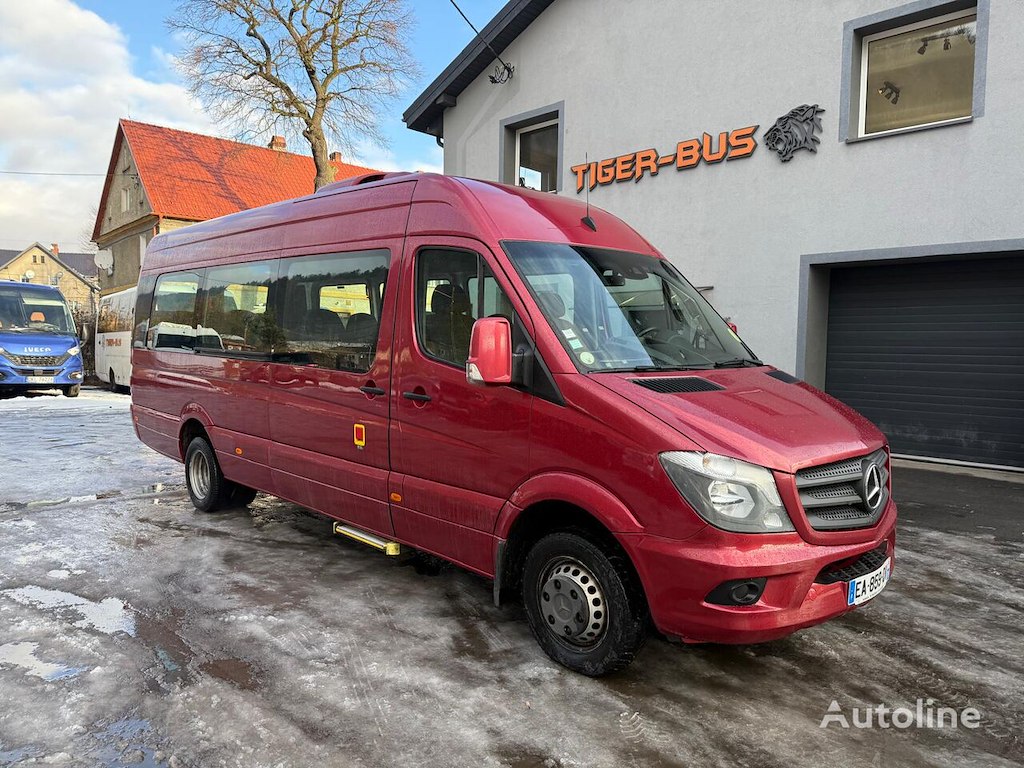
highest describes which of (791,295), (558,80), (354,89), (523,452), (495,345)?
(354,89)

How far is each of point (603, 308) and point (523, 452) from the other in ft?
2.92

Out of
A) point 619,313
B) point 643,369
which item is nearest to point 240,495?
point 619,313

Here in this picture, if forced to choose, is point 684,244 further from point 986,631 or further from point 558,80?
point 986,631

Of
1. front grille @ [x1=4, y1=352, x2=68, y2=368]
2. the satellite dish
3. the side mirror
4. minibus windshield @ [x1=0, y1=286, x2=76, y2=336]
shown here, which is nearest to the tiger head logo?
the side mirror

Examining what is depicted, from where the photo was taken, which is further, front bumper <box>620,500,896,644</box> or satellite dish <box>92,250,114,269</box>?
satellite dish <box>92,250,114,269</box>

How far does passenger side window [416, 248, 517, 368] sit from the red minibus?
12mm

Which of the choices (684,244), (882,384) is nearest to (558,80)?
(684,244)

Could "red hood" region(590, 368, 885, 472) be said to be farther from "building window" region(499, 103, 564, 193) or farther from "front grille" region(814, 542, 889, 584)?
"building window" region(499, 103, 564, 193)

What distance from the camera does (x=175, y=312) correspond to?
684 cm

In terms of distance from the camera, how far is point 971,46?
339 inches

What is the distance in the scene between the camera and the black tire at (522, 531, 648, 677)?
3248 mm

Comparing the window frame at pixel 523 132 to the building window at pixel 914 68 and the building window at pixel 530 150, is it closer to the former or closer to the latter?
the building window at pixel 530 150

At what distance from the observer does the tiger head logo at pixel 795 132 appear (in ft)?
31.4

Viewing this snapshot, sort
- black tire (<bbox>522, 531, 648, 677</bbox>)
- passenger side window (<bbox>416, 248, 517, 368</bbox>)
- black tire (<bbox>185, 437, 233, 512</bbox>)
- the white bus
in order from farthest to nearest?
the white bus → black tire (<bbox>185, 437, 233, 512</bbox>) → passenger side window (<bbox>416, 248, 517, 368</bbox>) → black tire (<bbox>522, 531, 648, 677</bbox>)
